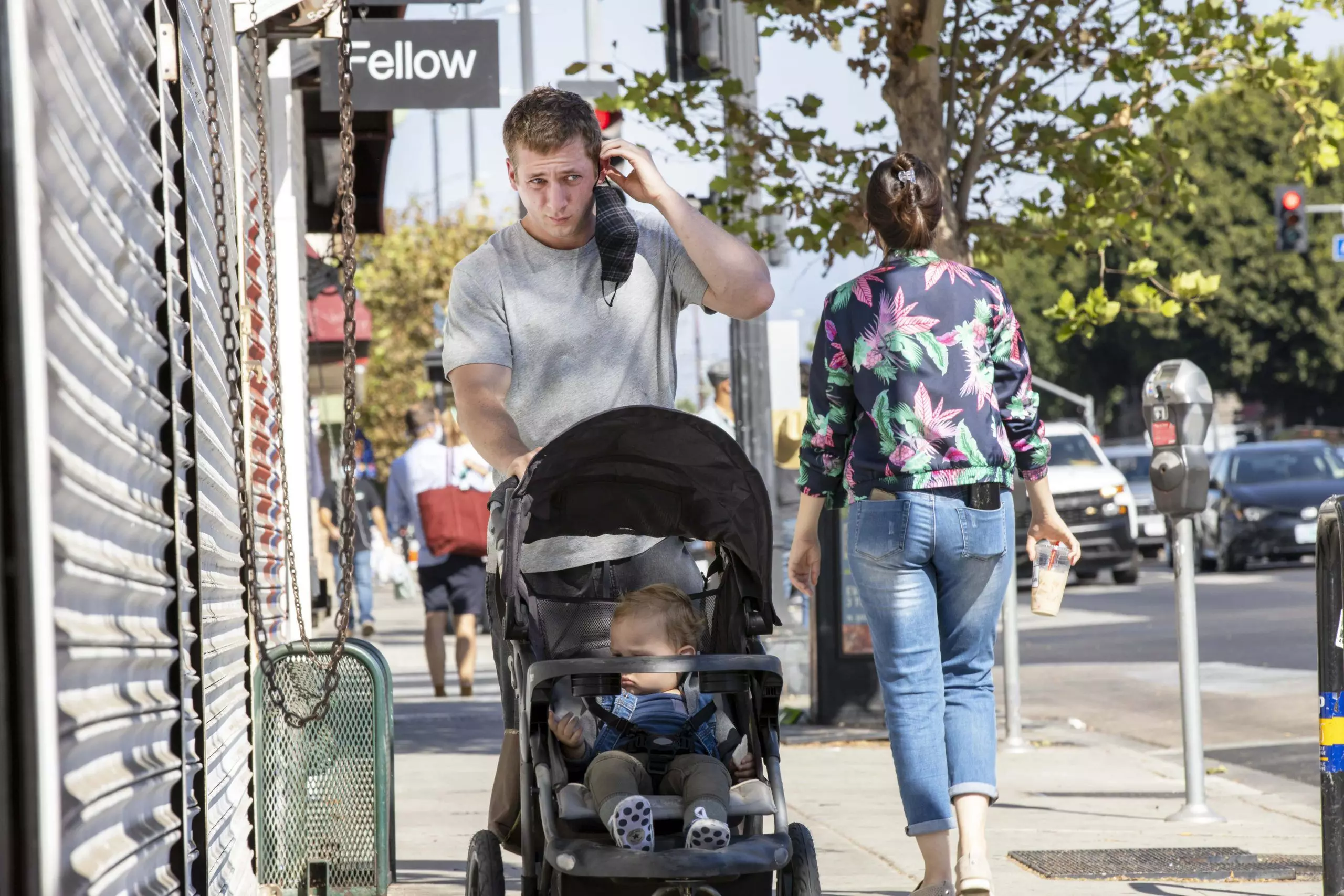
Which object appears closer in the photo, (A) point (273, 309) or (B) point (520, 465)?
(B) point (520, 465)

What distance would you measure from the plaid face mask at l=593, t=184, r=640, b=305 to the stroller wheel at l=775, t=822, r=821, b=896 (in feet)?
4.22

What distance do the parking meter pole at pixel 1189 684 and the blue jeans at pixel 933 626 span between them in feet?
6.65

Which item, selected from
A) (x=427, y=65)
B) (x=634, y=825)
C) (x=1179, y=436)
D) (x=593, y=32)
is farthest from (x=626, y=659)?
(x=593, y=32)

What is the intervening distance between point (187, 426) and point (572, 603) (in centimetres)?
105

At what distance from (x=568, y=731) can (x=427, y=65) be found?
5171mm

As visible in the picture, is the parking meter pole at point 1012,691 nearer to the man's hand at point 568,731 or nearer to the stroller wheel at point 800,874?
the stroller wheel at point 800,874

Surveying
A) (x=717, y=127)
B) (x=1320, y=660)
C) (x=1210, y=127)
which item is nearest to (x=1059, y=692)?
(x=717, y=127)

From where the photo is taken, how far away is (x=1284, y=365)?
210 feet

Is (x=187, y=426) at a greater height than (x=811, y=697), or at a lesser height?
greater

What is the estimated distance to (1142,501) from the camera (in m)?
27.6

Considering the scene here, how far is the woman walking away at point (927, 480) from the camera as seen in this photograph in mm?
4766

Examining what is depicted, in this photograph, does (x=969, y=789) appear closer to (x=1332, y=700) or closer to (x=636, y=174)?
(x=1332, y=700)

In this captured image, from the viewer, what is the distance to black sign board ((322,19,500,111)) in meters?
8.33

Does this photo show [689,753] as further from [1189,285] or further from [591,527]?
[1189,285]
